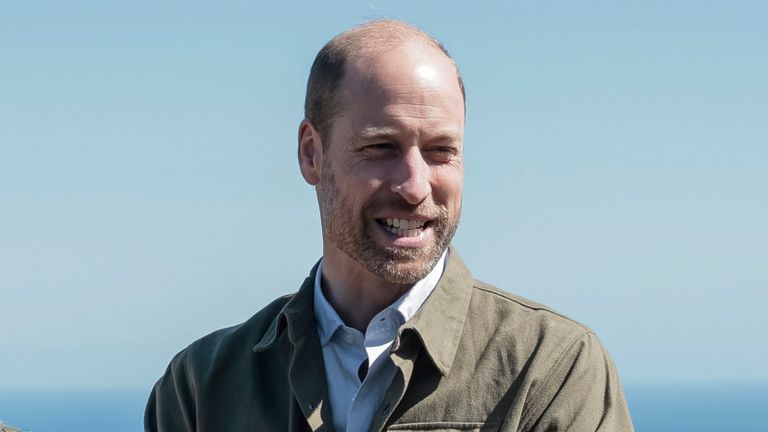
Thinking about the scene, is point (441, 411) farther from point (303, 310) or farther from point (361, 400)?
point (303, 310)

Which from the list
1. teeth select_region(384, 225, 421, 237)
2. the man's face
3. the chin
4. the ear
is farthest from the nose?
the ear

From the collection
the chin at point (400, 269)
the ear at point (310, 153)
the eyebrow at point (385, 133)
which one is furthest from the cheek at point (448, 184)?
the ear at point (310, 153)

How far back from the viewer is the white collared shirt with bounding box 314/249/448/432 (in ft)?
14.3

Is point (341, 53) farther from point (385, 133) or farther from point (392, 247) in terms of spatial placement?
point (392, 247)

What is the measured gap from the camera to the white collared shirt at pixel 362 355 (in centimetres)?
436

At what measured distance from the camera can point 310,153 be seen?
4750 millimetres

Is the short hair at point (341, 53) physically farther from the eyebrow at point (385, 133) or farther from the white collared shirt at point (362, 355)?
the white collared shirt at point (362, 355)

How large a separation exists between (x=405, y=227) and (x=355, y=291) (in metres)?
0.40

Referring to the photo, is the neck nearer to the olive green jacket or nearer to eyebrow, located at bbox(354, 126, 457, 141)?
the olive green jacket

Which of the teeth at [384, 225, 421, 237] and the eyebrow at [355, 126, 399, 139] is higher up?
the eyebrow at [355, 126, 399, 139]

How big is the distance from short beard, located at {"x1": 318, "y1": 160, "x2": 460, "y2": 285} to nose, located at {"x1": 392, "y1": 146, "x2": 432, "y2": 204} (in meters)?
0.04

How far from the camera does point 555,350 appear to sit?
4297mm

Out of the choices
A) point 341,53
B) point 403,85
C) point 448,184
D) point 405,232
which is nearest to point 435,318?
point 405,232

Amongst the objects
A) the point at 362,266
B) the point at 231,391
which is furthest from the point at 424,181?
the point at 231,391
